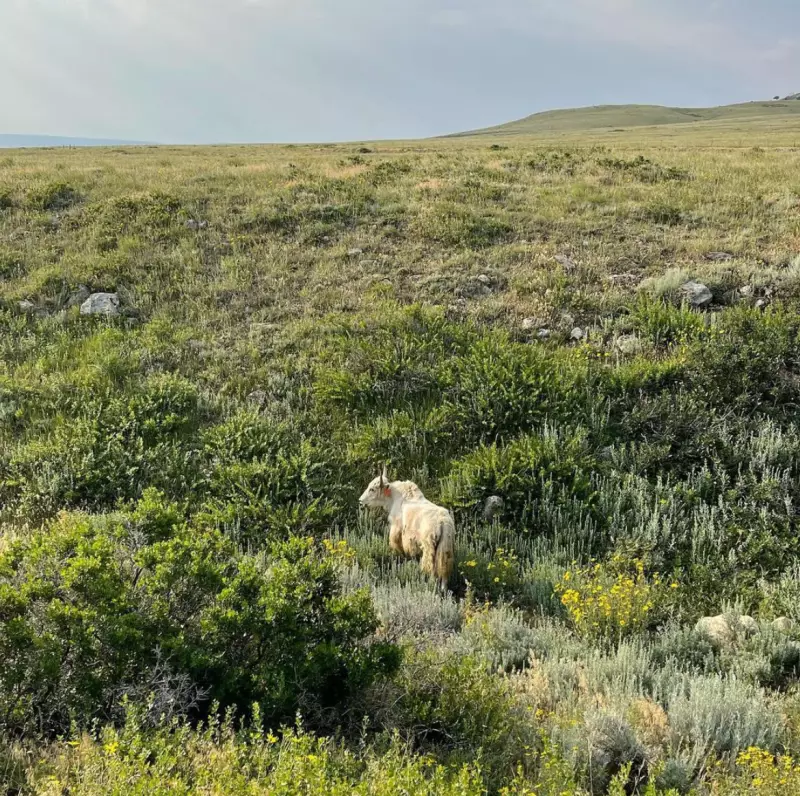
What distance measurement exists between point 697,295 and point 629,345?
81.4 inches

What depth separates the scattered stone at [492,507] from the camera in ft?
20.6

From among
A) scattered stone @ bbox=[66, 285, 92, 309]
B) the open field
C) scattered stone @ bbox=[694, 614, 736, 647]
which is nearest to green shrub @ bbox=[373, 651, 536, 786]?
scattered stone @ bbox=[694, 614, 736, 647]

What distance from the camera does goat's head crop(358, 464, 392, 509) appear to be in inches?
237

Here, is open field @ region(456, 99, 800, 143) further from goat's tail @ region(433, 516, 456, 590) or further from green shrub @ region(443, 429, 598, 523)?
goat's tail @ region(433, 516, 456, 590)

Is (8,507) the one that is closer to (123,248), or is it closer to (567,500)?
(567,500)

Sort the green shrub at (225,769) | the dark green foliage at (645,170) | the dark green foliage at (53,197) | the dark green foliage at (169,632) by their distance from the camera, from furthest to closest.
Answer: the dark green foliage at (645,170) → the dark green foliage at (53,197) → the dark green foliage at (169,632) → the green shrub at (225,769)

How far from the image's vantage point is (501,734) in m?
3.21

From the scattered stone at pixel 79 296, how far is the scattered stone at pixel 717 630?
11332 mm

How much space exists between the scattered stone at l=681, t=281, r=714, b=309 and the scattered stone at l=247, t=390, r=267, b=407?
708 cm

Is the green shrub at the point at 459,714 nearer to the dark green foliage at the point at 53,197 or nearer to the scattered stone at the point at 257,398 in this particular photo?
the scattered stone at the point at 257,398

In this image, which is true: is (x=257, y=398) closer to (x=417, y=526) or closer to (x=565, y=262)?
(x=417, y=526)

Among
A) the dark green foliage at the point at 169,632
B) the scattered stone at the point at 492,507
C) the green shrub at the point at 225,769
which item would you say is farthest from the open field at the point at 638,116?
the green shrub at the point at 225,769

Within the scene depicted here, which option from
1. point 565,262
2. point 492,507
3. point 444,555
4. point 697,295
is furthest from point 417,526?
point 565,262

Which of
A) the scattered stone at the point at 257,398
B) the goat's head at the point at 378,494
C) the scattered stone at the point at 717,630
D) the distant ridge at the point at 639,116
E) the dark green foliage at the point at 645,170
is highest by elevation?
the distant ridge at the point at 639,116
